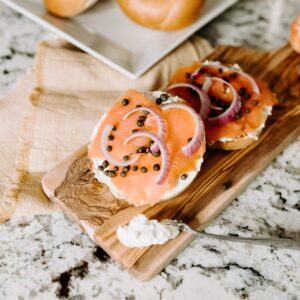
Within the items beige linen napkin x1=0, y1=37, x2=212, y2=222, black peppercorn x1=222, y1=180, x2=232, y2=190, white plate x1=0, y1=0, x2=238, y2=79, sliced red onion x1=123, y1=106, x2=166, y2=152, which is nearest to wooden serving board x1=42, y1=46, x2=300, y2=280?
black peppercorn x1=222, y1=180, x2=232, y2=190

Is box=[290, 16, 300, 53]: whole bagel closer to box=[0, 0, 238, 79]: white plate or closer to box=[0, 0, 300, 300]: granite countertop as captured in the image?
box=[0, 0, 238, 79]: white plate

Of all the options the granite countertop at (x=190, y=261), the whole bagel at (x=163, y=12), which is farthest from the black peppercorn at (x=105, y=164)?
the whole bagel at (x=163, y=12)

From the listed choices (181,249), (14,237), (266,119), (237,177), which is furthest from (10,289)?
(266,119)

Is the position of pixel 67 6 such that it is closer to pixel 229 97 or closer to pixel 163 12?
pixel 163 12

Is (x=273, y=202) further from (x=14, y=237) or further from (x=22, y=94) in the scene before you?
(x=22, y=94)

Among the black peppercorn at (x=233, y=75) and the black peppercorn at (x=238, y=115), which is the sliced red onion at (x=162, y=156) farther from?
the black peppercorn at (x=233, y=75)
